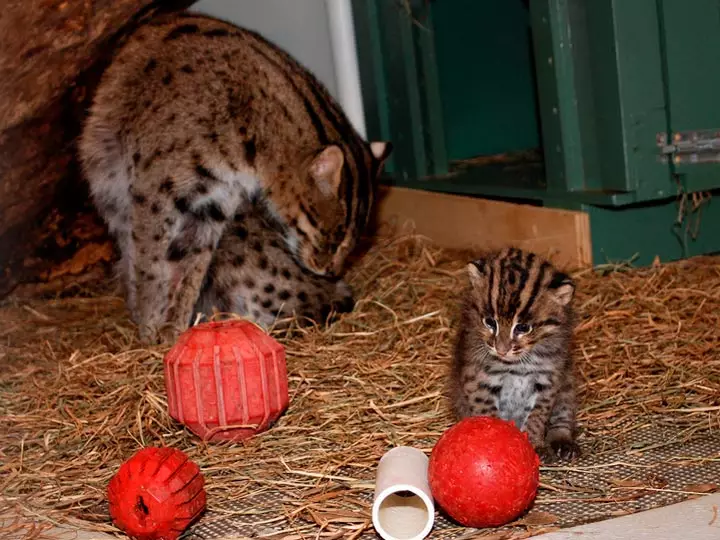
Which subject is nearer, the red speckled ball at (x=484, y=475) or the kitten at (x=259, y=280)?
the red speckled ball at (x=484, y=475)

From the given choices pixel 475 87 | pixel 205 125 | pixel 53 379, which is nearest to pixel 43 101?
pixel 205 125

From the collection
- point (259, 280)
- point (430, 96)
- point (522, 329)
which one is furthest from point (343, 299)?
point (430, 96)

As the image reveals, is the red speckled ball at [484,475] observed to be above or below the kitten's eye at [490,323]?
below

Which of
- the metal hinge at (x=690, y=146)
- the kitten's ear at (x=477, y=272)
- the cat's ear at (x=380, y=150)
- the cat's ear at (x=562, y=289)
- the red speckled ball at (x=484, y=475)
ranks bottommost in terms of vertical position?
the red speckled ball at (x=484, y=475)

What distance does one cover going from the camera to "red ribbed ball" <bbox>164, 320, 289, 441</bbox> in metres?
4.22

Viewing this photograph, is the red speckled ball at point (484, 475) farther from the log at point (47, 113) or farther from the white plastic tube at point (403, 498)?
the log at point (47, 113)

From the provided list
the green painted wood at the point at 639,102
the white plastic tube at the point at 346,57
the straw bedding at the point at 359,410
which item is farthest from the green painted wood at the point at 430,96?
the green painted wood at the point at 639,102

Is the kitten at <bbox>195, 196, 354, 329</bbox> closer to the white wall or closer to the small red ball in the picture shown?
the small red ball

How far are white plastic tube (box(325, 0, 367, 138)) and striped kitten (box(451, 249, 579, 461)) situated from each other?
4.61 m

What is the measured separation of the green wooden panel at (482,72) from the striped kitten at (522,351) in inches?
184

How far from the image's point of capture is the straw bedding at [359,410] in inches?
143

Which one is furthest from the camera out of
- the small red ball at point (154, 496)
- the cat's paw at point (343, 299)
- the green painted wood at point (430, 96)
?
the green painted wood at point (430, 96)

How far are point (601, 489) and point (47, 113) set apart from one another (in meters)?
3.86

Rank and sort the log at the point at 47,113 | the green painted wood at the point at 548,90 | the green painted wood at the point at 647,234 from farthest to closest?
the green painted wood at the point at 647,234
the green painted wood at the point at 548,90
the log at the point at 47,113
